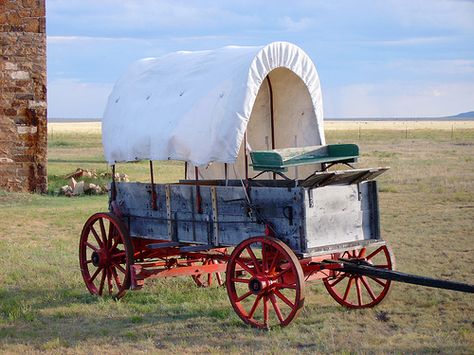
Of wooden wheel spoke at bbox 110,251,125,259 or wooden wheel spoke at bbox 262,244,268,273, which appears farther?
wooden wheel spoke at bbox 110,251,125,259

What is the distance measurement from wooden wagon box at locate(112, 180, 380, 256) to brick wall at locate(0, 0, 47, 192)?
414 inches

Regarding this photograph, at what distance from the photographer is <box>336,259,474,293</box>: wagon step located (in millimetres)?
7176

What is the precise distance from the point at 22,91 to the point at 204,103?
11597 millimetres

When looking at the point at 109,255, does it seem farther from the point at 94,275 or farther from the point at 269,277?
the point at 269,277

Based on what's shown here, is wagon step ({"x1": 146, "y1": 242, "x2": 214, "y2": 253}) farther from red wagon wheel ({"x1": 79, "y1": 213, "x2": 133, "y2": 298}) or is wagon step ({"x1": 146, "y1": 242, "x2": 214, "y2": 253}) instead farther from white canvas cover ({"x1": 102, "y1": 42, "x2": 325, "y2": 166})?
white canvas cover ({"x1": 102, "y1": 42, "x2": 325, "y2": 166})

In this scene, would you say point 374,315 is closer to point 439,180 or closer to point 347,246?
point 347,246

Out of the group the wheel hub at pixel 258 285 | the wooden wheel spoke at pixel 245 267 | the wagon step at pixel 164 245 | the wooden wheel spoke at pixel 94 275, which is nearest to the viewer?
the wheel hub at pixel 258 285

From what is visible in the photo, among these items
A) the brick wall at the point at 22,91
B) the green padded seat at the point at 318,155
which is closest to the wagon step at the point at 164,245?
the green padded seat at the point at 318,155

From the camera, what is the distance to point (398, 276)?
7785mm

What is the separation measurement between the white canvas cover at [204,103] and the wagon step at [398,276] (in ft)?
4.95

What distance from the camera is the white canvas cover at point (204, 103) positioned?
8375mm

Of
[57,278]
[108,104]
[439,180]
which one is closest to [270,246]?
[108,104]

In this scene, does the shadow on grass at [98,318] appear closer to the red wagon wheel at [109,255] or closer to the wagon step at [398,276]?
the red wagon wheel at [109,255]

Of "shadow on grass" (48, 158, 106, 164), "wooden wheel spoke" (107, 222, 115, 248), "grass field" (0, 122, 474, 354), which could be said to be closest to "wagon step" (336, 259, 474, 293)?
"grass field" (0, 122, 474, 354)
